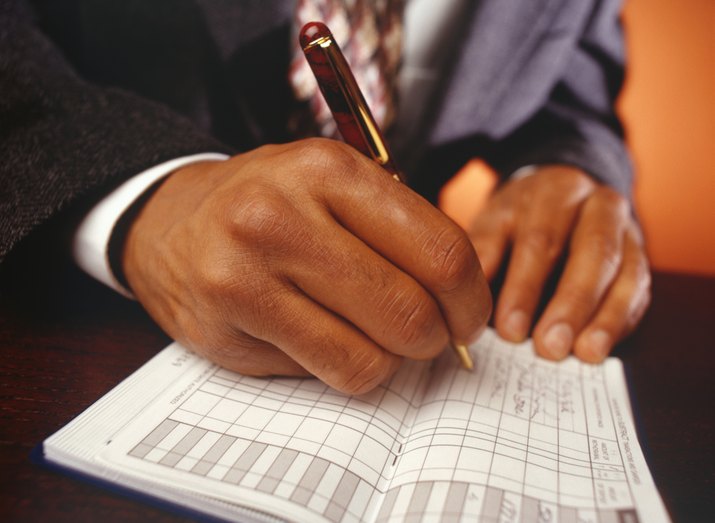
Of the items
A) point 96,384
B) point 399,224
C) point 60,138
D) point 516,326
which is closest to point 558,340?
point 516,326

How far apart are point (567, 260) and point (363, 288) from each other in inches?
15.8

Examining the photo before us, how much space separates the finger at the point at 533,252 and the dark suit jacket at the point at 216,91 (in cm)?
14

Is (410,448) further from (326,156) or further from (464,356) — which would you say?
(326,156)

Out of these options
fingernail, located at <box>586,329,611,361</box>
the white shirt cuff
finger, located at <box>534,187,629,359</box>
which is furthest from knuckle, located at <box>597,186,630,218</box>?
the white shirt cuff

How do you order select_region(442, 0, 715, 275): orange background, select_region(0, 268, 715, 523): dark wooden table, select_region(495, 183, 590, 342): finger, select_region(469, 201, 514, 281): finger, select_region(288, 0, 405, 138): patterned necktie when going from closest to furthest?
select_region(0, 268, 715, 523): dark wooden table, select_region(495, 183, 590, 342): finger, select_region(469, 201, 514, 281): finger, select_region(288, 0, 405, 138): patterned necktie, select_region(442, 0, 715, 275): orange background

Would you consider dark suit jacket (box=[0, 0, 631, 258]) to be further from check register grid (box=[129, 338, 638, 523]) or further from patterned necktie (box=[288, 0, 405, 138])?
check register grid (box=[129, 338, 638, 523])

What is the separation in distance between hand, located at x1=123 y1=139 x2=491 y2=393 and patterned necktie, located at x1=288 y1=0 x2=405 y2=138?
47 centimetres

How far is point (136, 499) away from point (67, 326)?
250mm

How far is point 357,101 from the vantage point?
14.6 inches

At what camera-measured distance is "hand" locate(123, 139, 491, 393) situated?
1.19 feet

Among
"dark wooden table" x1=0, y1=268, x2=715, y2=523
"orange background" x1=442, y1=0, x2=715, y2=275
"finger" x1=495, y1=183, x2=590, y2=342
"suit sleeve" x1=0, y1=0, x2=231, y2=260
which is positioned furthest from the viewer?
"orange background" x1=442, y1=0, x2=715, y2=275

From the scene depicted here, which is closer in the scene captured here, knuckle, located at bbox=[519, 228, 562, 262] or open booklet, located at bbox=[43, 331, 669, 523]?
open booklet, located at bbox=[43, 331, 669, 523]

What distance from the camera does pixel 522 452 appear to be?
36 cm

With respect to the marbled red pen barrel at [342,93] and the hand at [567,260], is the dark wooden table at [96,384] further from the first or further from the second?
the marbled red pen barrel at [342,93]
